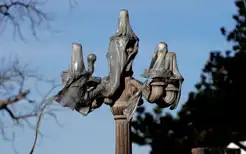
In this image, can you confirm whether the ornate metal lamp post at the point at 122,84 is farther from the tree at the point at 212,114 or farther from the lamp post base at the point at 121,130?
the tree at the point at 212,114

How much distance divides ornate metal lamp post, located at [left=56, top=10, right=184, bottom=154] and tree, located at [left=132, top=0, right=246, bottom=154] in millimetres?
15694

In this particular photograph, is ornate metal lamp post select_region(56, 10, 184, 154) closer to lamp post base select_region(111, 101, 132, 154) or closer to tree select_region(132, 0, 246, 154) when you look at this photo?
lamp post base select_region(111, 101, 132, 154)

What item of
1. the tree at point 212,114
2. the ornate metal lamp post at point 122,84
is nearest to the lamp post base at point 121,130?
the ornate metal lamp post at point 122,84

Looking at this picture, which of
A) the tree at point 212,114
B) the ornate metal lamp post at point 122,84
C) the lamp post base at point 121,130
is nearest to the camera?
the ornate metal lamp post at point 122,84

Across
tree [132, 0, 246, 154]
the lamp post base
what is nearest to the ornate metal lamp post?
the lamp post base

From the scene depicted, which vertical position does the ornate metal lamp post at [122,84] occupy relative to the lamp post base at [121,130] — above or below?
above

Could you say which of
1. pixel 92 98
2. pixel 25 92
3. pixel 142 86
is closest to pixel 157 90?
pixel 142 86

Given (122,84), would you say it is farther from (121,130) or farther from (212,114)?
(212,114)

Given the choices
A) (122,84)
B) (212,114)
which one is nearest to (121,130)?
(122,84)

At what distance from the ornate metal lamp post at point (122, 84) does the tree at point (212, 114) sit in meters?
15.7

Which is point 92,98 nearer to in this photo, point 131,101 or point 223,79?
point 131,101

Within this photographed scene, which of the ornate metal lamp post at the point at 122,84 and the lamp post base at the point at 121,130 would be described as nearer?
the ornate metal lamp post at the point at 122,84

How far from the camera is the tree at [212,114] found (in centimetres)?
2414

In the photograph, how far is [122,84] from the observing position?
8.12 m
